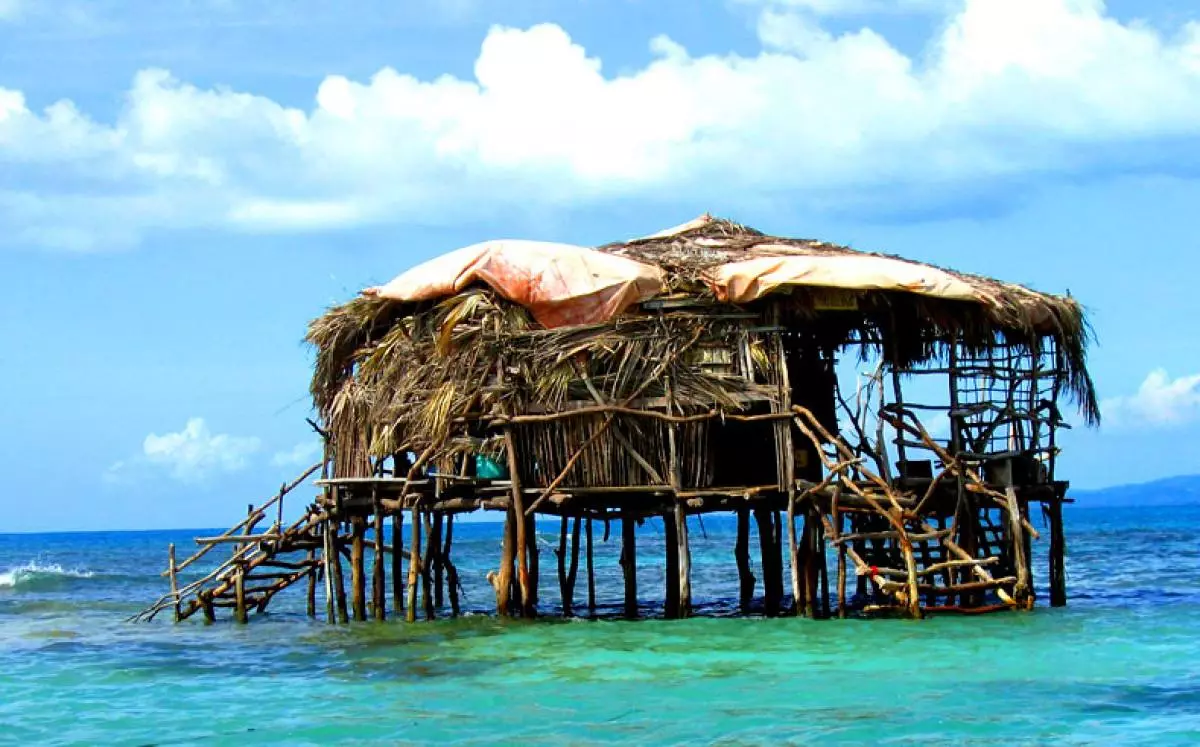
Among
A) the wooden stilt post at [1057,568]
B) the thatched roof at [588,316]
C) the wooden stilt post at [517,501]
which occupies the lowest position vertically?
the wooden stilt post at [1057,568]

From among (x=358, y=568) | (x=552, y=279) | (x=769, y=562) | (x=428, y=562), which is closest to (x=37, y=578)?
(x=358, y=568)

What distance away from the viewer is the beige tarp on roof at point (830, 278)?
19859 mm

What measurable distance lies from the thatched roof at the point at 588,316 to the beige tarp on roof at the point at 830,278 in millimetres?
19

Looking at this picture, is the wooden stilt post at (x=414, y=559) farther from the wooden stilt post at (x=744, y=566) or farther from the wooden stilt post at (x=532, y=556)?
the wooden stilt post at (x=744, y=566)

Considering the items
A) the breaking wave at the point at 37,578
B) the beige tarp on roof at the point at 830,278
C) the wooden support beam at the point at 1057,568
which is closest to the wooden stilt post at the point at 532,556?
the beige tarp on roof at the point at 830,278

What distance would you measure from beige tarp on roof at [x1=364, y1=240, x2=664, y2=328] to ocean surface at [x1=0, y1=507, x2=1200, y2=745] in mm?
4377

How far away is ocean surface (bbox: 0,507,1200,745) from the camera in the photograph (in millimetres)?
14148

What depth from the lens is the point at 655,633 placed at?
20156 mm

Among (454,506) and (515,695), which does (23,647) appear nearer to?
(454,506)

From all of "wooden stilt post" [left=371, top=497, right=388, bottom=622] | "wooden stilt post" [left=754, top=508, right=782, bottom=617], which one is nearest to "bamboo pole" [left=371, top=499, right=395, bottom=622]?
"wooden stilt post" [left=371, top=497, right=388, bottom=622]

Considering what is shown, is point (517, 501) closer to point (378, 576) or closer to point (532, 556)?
point (532, 556)

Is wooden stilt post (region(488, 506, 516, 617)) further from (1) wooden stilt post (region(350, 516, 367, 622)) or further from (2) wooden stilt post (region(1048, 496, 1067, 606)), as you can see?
(2) wooden stilt post (region(1048, 496, 1067, 606))

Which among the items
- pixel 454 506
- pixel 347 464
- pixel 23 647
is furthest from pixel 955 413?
pixel 23 647

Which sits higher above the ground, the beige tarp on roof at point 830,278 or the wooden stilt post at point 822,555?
the beige tarp on roof at point 830,278
